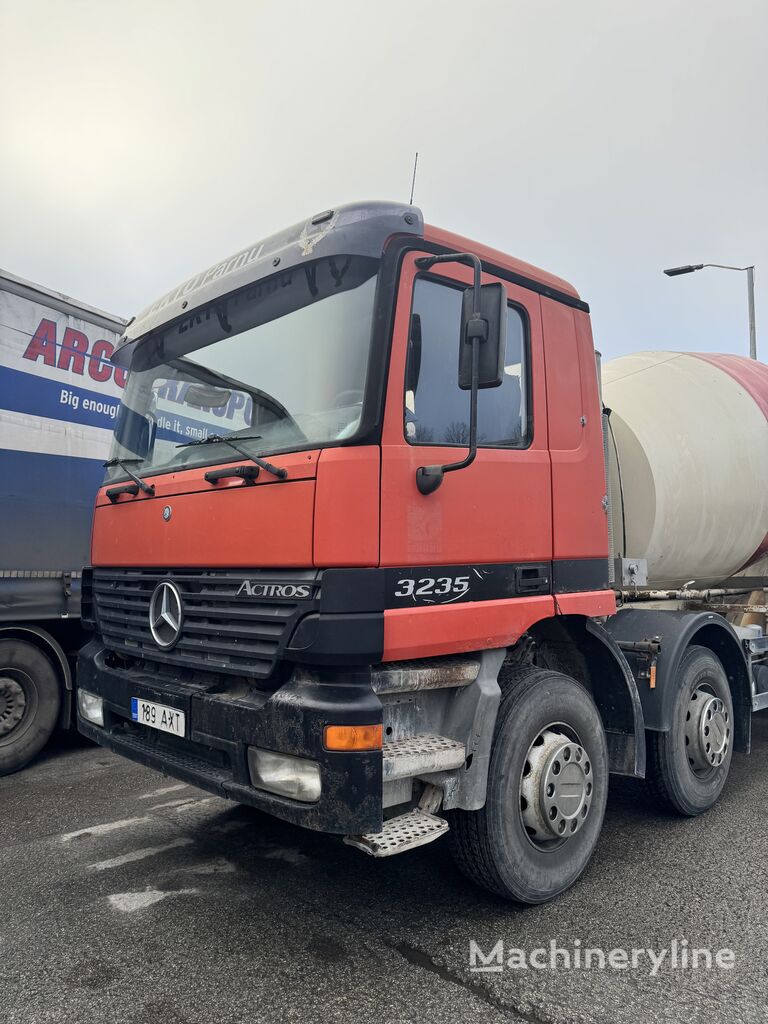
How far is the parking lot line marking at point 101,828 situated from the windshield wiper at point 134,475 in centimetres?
197

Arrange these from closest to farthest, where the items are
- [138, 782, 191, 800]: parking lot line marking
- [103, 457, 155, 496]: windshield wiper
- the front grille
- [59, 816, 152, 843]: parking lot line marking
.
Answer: the front grille < [103, 457, 155, 496]: windshield wiper < [59, 816, 152, 843]: parking lot line marking < [138, 782, 191, 800]: parking lot line marking

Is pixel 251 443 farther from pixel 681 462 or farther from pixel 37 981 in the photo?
pixel 681 462

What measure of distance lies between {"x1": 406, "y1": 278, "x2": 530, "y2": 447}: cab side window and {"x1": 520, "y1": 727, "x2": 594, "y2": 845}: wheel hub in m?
1.35

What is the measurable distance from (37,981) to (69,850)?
1.30m

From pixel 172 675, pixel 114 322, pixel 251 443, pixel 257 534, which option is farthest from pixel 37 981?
pixel 114 322

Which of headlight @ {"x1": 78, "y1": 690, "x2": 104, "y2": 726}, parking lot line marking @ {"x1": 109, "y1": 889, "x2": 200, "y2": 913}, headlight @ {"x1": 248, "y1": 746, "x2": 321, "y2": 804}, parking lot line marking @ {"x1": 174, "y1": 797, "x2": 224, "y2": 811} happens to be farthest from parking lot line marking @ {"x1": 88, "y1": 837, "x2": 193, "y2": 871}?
headlight @ {"x1": 248, "y1": 746, "x2": 321, "y2": 804}

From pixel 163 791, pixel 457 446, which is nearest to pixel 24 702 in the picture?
pixel 163 791

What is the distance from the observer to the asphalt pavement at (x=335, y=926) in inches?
100

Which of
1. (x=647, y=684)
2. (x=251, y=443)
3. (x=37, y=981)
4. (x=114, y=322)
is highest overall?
(x=114, y=322)

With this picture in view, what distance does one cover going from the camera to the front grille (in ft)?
9.21

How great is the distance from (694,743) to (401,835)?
7.95 ft

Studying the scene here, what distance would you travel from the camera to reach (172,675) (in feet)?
11.0

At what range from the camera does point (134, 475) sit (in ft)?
12.4

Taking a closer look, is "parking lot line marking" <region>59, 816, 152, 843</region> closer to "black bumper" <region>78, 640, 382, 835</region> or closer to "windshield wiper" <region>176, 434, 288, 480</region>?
"black bumper" <region>78, 640, 382, 835</region>
